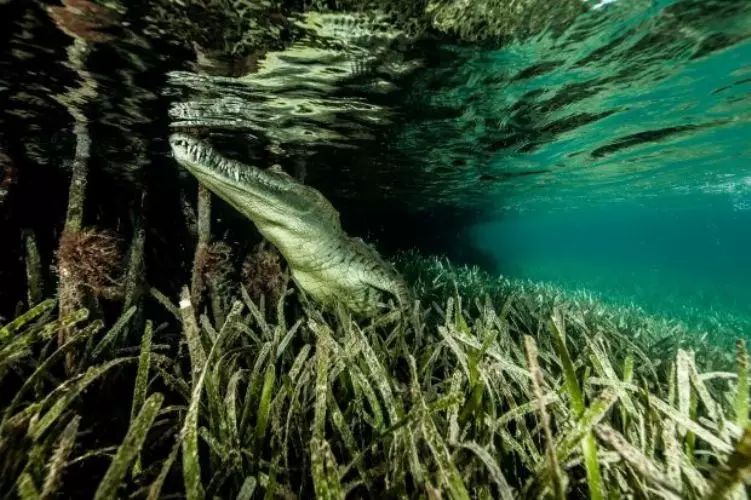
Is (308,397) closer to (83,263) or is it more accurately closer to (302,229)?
(302,229)

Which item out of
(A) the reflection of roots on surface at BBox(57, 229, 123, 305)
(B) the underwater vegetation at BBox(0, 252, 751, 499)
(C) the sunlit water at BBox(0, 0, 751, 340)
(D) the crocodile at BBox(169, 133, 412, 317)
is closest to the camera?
(B) the underwater vegetation at BBox(0, 252, 751, 499)

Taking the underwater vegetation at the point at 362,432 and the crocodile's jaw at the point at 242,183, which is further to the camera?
the crocodile's jaw at the point at 242,183

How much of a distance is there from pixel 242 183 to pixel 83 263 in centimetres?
186

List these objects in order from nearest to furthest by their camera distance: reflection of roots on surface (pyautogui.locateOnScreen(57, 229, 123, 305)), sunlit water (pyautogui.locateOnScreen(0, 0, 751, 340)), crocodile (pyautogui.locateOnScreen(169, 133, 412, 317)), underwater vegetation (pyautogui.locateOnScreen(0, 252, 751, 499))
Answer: underwater vegetation (pyautogui.locateOnScreen(0, 252, 751, 499)), reflection of roots on surface (pyautogui.locateOnScreen(57, 229, 123, 305)), crocodile (pyautogui.locateOnScreen(169, 133, 412, 317)), sunlit water (pyautogui.locateOnScreen(0, 0, 751, 340))

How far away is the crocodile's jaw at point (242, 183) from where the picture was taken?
379 cm

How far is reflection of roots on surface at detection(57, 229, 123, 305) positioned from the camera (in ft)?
12.4

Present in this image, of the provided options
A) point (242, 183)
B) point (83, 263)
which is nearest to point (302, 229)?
point (242, 183)

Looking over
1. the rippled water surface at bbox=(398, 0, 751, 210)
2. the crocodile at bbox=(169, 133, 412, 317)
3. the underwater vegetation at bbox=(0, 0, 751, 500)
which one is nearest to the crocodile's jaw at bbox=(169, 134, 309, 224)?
the crocodile at bbox=(169, 133, 412, 317)

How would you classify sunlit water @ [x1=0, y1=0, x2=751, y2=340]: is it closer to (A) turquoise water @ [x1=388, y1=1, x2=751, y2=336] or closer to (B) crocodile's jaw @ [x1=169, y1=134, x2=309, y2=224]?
(A) turquoise water @ [x1=388, y1=1, x2=751, y2=336]

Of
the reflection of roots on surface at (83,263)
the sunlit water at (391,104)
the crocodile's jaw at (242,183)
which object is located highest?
the sunlit water at (391,104)

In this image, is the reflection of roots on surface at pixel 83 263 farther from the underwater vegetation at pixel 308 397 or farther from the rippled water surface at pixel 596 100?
the rippled water surface at pixel 596 100

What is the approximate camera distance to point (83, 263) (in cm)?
392

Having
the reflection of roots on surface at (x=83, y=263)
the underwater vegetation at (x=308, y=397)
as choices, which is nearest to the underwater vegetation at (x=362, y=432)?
the underwater vegetation at (x=308, y=397)

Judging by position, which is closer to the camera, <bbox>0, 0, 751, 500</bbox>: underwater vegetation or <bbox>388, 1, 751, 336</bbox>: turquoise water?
<bbox>0, 0, 751, 500</bbox>: underwater vegetation
